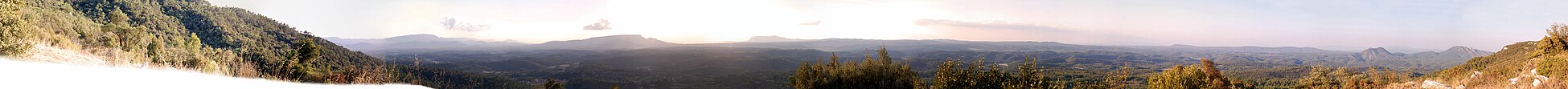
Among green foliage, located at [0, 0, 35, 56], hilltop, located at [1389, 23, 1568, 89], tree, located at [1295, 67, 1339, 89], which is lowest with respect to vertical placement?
tree, located at [1295, 67, 1339, 89]

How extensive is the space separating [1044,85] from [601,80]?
4107 inches

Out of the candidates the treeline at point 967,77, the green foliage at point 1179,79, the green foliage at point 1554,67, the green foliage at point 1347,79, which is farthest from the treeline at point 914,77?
the green foliage at point 1347,79

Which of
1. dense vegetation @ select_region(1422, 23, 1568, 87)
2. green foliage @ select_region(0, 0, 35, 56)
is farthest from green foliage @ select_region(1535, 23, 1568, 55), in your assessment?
green foliage @ select_region(0, 0, 35, 56)

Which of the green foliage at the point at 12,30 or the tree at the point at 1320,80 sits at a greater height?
the green foliage at the point at 12,30

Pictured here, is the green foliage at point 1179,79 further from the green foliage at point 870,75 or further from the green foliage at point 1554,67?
the green foliage at point 1554,67

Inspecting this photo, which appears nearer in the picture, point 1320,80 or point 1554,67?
point 1554,67

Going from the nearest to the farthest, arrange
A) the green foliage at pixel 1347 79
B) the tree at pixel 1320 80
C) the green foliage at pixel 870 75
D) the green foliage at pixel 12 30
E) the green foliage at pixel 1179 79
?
1. the green foliage at pixel 12 30
2. the green foliage at pixel 1179 79
3. the green foliage at pixel 870 75
4. the green foliage at pixel 1347 79
5. the tree at pixel 1320 80

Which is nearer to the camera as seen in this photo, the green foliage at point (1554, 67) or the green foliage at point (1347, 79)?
the green foliage at point (1554, 67)

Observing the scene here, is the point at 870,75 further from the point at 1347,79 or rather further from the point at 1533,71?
the point at 1347,79

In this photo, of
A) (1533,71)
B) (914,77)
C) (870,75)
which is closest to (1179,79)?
(914,77)

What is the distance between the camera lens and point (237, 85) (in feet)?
10.5

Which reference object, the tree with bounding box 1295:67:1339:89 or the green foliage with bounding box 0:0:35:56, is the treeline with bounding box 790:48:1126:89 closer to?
the green foliage with bounding box 0:0:35:56

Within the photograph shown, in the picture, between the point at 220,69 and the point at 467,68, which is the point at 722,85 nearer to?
the point at 467,68

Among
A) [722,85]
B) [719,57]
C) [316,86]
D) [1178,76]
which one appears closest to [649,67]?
[719,57]
